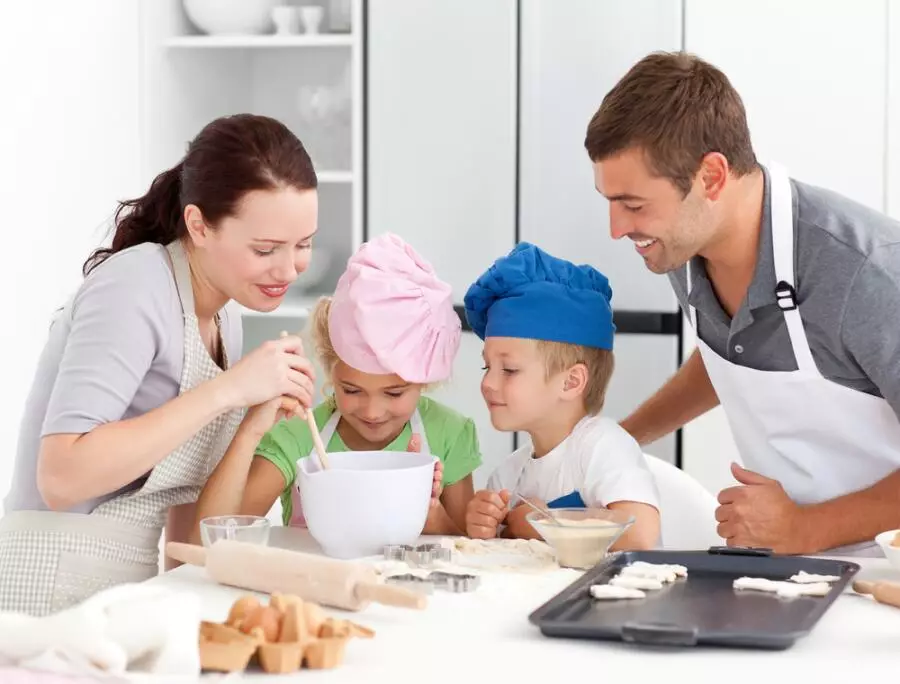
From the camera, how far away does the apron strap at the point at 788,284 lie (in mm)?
1872

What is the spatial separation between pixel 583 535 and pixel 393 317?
20.9 inches

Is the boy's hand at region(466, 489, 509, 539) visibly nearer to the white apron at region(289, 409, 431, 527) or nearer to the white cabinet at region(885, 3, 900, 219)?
the white apron at region(289, 409, 431, 527)

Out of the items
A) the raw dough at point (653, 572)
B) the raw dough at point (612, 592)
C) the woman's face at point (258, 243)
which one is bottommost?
the raw dough at point (653, 572)

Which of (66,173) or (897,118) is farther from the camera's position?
(66,173)

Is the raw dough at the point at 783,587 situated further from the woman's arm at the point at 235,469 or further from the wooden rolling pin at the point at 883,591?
the woman's arm at the point at 235,469

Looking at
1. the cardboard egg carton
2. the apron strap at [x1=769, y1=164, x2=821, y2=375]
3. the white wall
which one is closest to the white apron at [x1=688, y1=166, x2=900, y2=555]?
Answer: the apron strap at [x1=769, y1=164, x2=821, y2=375]

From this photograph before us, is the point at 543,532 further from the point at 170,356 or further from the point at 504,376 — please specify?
the point at 170,356

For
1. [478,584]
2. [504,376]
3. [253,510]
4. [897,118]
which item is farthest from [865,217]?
[897,118]

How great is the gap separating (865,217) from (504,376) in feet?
2.03

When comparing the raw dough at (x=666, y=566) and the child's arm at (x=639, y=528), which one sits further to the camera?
the child's arm at (x=639, y=528)

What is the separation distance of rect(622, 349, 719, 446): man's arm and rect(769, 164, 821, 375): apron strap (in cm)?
39

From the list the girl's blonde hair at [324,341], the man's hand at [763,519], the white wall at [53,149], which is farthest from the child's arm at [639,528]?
the white wall at [53,149]

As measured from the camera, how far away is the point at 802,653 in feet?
3.90

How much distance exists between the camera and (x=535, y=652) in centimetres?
120
